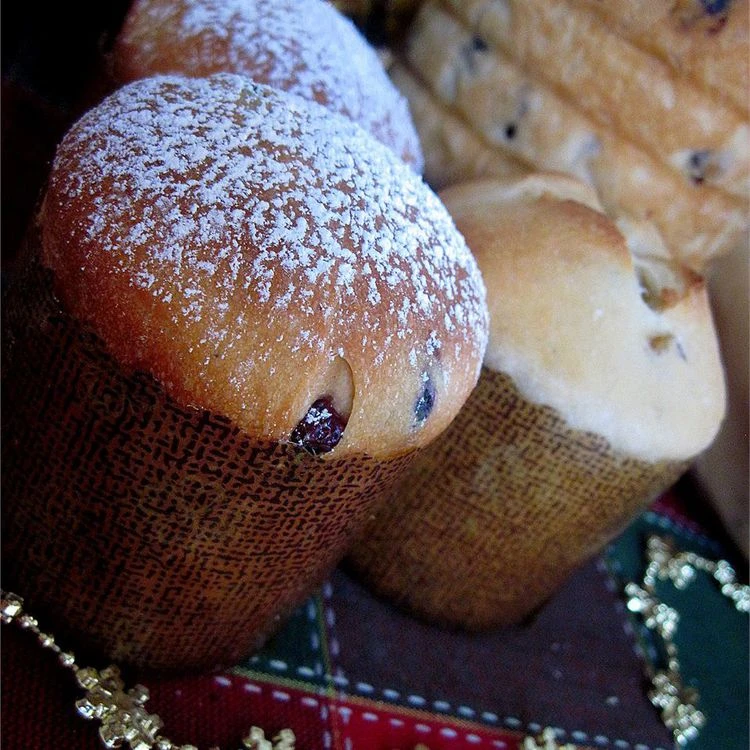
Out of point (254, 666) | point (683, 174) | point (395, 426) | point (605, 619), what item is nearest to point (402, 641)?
point (254, 666)

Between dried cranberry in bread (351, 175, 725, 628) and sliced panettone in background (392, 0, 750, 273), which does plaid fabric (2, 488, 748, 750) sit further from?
sliced panettone in background (392, 0, 750, 273)

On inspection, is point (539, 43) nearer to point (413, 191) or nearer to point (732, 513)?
point (413, 191)

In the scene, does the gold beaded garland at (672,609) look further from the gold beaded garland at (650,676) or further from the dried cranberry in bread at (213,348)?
the dried cranberry in bread at (213,348)

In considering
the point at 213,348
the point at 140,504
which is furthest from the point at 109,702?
the point at 213,348

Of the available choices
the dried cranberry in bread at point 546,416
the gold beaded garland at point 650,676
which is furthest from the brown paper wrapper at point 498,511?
the gold beaded garland at point 650,676

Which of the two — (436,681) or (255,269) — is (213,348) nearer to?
(255,269)

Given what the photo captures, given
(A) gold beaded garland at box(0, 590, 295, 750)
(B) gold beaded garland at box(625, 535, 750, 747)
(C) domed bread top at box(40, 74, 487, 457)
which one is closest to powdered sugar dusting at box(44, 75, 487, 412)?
(C) domed bread top at box(40, 74, 487, 457)

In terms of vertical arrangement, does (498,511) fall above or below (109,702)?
above
